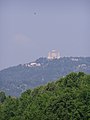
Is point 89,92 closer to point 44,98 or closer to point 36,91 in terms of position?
point 44,98

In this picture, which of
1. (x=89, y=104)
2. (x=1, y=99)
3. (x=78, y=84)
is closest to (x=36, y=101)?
(x=78, y=84)

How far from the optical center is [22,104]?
49.9m

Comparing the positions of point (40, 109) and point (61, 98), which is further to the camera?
point (40, 109)

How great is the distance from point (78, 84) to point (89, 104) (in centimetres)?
836

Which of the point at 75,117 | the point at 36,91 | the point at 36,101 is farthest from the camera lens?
the point at 36,91

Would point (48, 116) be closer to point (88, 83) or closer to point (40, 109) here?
point (40, 109)

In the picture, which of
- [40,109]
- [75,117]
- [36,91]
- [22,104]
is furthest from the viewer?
[36,91]

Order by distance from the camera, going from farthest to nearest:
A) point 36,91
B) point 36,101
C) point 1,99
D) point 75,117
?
point 1,99
point 36,91
point 36,101
point 75,117

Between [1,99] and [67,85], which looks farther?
[1,99]

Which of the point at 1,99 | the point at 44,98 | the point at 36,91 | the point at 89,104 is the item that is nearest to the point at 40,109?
the point at 44,98

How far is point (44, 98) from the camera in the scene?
150 ft

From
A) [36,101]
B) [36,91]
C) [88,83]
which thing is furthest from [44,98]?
[36,91]

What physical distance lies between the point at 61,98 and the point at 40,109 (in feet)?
13.0

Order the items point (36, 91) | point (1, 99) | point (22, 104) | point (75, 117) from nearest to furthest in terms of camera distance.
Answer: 1. point (75, 117)
2. point (22, 104)
3. point (36, 91)
4. point (1, 99)
